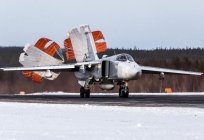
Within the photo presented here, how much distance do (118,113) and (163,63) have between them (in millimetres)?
54815

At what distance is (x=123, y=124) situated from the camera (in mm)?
14578

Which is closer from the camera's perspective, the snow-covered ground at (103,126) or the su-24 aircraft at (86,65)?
the snow-covered ground at (103,126)

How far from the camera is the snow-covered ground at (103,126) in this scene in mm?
12109

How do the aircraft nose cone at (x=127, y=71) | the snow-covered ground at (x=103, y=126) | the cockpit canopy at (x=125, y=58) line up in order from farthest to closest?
the cockpit canopy at (x=125, y=58)
the aircraft nose cone at (x=127, y=71)
the snow-covered ground at (x=103, y=126)

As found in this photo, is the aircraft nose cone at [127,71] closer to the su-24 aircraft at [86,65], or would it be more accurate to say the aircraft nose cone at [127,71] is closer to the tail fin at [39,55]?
the su-24 aircraft at [86,65]

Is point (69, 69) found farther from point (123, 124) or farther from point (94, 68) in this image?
point (123, 124)

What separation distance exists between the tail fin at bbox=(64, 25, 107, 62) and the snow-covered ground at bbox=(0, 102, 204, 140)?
1071 inches

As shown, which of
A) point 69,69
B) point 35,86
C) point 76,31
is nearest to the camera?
point 69,69

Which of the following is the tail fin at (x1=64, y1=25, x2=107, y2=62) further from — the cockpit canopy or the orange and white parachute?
the cockpit canopy

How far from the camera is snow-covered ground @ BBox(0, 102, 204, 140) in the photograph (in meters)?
12.1

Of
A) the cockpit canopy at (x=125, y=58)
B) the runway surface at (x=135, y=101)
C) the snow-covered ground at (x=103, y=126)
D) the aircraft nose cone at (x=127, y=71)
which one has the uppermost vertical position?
the snow-covered ground at (x=103, y=126)

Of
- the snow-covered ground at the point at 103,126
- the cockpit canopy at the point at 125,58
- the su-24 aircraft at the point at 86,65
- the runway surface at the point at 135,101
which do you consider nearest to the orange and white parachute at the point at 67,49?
the su-24 aircraft at the point at 86,65

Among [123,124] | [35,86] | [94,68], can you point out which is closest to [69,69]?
[94,68]

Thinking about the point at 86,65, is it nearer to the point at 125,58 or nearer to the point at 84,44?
the point at 125,58
